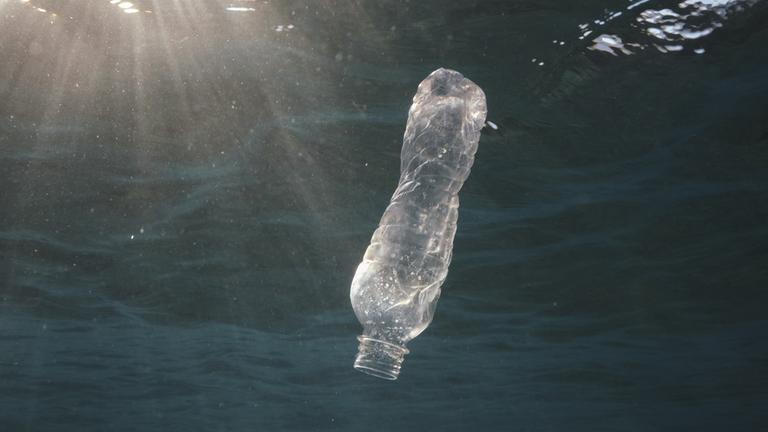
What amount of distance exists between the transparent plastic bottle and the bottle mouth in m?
0.38

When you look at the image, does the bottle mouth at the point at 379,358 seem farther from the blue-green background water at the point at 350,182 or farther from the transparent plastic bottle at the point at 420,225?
the blue-green background water at the point at 350,182

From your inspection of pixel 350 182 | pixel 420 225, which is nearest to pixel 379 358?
pixel 420 225

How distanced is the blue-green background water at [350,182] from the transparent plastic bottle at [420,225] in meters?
2.38

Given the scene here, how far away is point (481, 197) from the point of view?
11727 millimetres

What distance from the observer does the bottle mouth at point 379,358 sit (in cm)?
380

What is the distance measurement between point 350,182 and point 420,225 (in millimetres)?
Result: 6514

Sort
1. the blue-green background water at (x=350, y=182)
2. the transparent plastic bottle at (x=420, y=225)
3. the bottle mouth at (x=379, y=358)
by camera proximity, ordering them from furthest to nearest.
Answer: the blue-green background water at (x=350, y=182) → the transparent plastic bottle at (x=420, y=225) → the bottle mouth at (x=379, y=358)

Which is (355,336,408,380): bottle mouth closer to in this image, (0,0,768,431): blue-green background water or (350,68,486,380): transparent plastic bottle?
(350,68,486,380): transparent plastic bottle

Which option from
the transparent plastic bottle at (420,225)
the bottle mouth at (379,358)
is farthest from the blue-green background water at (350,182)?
the bottle mouth at (379,358)

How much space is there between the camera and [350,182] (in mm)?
11500

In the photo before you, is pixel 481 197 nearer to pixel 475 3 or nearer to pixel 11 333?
pixel 475 3

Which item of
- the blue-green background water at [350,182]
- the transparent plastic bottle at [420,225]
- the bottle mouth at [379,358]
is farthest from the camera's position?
the blue-green background water at [350,182]

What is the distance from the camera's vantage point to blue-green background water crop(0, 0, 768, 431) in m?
7.82

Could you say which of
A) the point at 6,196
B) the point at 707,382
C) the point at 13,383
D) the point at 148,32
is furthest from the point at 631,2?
the point at 13,383
